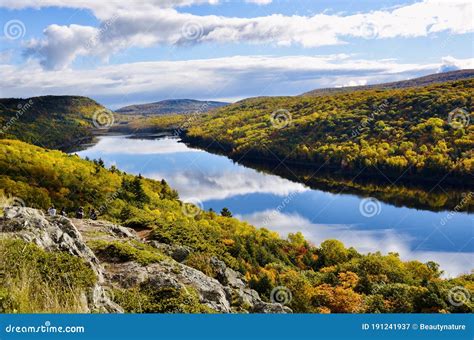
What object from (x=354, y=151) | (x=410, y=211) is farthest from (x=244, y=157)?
(x=410, y=211)

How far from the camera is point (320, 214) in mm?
58625

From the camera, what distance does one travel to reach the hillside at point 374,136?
76.5m

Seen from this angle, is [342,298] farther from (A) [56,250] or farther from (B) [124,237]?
(A) [56,250]

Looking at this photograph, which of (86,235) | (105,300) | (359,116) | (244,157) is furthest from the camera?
(359,116)

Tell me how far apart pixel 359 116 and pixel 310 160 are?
29776 mm

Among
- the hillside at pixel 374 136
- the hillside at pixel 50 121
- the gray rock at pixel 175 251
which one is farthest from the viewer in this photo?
the hillside at pixel 50 121

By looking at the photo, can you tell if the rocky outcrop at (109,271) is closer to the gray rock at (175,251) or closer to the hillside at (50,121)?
the gray rock at (175,251)

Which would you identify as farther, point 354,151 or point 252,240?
point 354,151

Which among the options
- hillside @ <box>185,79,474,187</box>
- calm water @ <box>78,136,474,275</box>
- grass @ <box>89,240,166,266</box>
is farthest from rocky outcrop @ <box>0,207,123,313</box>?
hillside @ <box>185,79,474,187</box>

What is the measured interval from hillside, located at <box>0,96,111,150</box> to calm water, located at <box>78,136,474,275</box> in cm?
2446

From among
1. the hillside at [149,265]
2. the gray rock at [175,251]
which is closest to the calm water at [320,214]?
the hillside at [149,265]

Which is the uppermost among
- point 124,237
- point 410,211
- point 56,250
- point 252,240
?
point 56,250

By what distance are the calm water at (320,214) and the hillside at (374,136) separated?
13.2 meters

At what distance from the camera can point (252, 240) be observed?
3550cm
